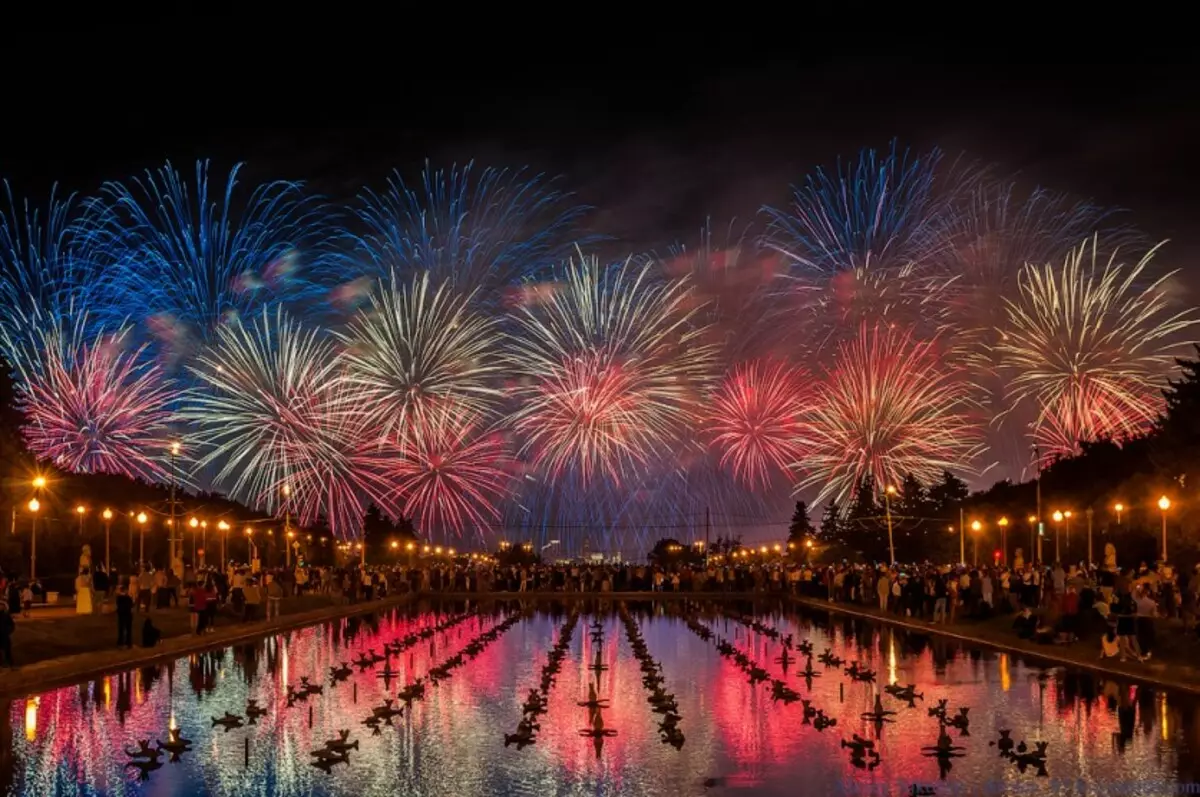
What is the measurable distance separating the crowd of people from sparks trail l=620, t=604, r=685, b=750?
396 inches

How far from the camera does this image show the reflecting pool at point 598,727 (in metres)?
15.9

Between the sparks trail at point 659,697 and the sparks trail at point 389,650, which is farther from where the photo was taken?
the sparks trail at point 389,650

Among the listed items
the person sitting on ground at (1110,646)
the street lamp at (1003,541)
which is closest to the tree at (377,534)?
the street lamp at (1003,541)

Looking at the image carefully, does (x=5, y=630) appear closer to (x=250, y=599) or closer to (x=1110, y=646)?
(x=250, y=599)

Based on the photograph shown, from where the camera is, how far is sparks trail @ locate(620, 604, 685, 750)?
64.3ft

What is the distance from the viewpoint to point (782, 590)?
258ft

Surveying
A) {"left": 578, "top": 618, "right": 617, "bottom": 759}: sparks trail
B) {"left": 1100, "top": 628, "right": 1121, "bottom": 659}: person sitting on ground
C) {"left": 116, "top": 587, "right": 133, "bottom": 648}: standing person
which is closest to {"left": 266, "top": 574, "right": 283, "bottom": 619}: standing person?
{"left": 116, "top": 587, "right": 133, "bottom": 648}: standing person

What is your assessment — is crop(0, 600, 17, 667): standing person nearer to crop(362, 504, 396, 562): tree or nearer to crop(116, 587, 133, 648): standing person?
crop(116, 587, 133, 648): standing person

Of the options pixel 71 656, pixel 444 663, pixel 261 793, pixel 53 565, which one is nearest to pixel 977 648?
pixel 444 663

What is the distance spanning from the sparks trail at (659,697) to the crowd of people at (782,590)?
10064 millimetres

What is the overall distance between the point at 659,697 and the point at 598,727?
4.19 metres

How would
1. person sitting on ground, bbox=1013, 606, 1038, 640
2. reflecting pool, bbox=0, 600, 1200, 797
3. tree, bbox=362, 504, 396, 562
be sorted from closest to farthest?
reflecting pool, bbox=0, 600, 1200, 797
person sitting on ground, bbox=1013, 606, 1038, 640
tree, bbox=362, 504, 396, 562

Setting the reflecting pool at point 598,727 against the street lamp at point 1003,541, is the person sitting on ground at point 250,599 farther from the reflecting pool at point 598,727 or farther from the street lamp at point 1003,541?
the street lamp at point 1003,541

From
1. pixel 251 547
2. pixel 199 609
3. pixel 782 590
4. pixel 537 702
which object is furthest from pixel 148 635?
pixel 251 547
